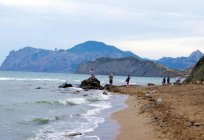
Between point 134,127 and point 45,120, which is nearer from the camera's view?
point 134,127

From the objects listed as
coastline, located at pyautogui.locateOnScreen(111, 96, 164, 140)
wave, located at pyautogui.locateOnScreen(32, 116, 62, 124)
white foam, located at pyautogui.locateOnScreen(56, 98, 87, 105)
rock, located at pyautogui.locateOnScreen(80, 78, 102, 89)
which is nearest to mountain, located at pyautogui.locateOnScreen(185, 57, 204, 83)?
rock, located at pyautogui.locateOnScreen(80, 78, 102, 89)

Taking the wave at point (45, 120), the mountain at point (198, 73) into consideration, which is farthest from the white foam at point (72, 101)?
the mountain at point (198, 73)

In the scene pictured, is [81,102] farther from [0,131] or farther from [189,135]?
[189,135]

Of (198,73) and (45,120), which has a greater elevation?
(198,73)

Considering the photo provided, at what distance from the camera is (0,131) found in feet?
55.8

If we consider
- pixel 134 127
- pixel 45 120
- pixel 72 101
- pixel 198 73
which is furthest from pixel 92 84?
pixel 134 127

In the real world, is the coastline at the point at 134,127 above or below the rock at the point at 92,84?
below

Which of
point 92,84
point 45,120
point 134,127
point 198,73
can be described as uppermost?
point 198,73

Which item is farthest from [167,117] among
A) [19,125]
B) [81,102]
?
[81,102]

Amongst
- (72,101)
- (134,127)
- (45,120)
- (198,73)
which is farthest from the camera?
(198,73)

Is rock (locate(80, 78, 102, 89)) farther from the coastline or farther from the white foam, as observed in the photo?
the coastline

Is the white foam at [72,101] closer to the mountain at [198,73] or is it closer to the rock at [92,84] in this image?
the rock at [92,84]

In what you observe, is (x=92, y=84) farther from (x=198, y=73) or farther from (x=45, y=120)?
(x=45, y=120)

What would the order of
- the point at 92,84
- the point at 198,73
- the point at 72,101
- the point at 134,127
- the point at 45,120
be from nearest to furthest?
the point at 134,127, the point at 45,120, the point at 72,101, the point at 198,73, the point at 92,84
